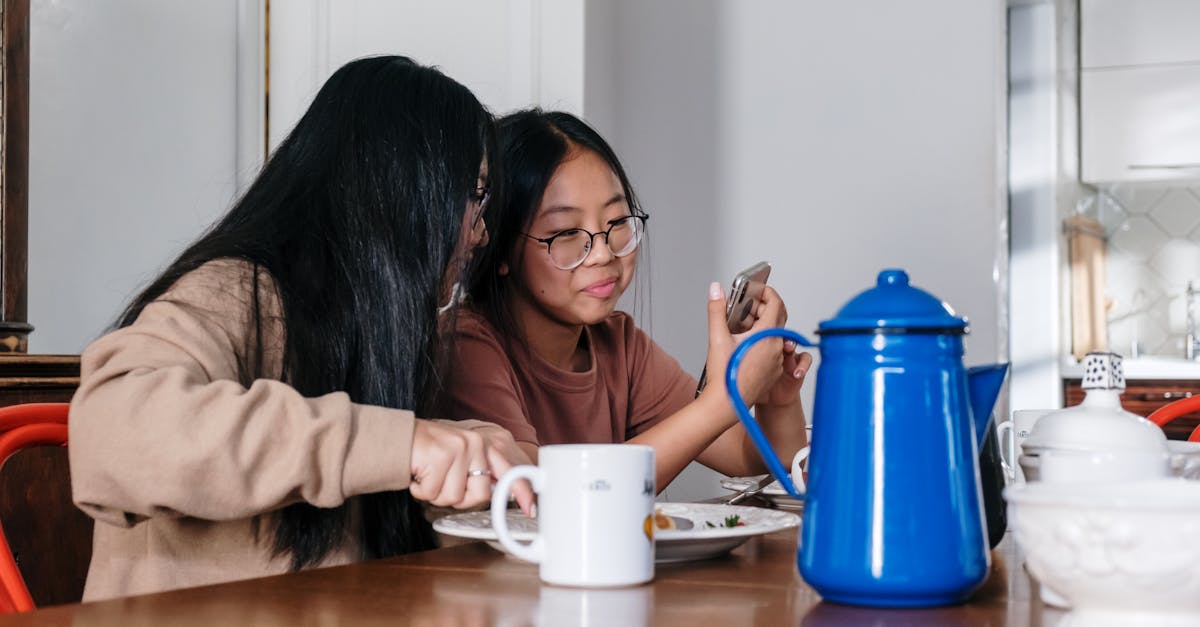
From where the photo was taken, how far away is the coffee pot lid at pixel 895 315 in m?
0.62

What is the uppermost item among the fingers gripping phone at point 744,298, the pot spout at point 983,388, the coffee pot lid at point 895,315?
the fingers gripping phone at point 744,298

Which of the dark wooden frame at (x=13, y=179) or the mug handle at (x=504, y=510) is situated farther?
the dark wooden frame at (x=13, y=179)

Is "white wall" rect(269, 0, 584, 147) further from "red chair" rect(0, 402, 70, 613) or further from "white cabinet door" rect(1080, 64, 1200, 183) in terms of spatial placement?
"white cabinet door" rect(1080, 64, 1200, 183)

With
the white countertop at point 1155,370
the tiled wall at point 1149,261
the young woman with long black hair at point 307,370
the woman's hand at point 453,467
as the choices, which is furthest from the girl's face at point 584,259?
the tiled wall at point 1149,261

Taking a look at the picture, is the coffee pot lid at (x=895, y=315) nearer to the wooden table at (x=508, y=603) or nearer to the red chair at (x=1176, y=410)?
the wooden table at (x=508, y=603)

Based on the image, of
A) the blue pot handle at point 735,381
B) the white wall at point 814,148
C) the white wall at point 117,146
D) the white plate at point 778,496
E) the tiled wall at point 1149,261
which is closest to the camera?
the blue pot handle at point 735,381

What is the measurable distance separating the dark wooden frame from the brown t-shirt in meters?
0.64

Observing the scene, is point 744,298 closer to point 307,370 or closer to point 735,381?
point 307,370

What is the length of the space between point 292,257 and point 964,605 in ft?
2.17

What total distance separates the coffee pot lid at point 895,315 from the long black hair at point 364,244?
0.53 m

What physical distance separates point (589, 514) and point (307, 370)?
1.42 feet

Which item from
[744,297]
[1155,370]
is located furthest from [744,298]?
[1155,370]

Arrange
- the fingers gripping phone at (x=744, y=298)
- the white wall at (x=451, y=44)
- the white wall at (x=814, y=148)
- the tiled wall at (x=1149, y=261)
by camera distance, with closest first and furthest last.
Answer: the fingers gripping phone at (x=744, y=298) < the white wall at (x=451, y=44) < the white wall at (x=814, y=148) < the tiled wall at (x=1149, y=261)

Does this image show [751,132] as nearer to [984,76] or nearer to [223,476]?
[984,76]
